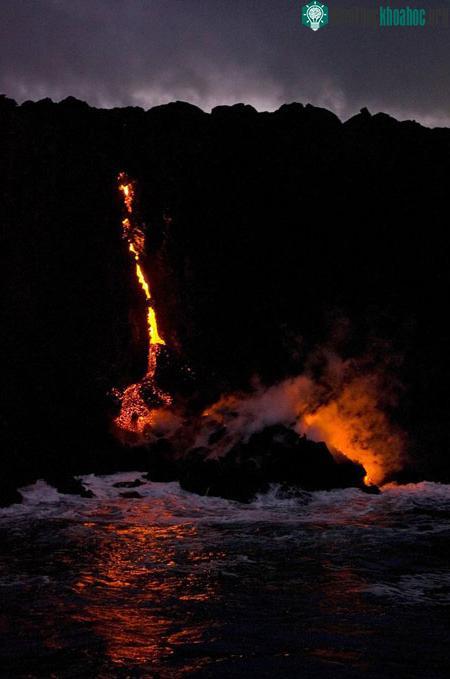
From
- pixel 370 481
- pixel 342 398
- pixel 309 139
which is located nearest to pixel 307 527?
pixel 370 481

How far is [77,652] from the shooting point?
8.46m

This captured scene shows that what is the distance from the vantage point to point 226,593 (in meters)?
11.2

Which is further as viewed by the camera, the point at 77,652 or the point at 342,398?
the point at 342,398

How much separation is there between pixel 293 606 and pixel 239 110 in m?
26.3

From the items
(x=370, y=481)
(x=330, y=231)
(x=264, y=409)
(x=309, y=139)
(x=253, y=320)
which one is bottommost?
(x=370, y=481)

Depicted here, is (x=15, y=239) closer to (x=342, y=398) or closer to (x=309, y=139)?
(x=309, y=139)

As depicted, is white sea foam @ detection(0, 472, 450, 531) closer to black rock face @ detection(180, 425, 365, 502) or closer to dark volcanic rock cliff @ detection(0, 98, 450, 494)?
black rock face @ detection(180, 425, 365, 502)

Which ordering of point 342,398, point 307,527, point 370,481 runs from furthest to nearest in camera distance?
point 342,398 → point 370,481 → point 307,527

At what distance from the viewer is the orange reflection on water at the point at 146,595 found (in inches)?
340

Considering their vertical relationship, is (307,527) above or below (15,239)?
below

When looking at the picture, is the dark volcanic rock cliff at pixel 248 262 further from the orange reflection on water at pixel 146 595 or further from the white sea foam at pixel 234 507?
the orange reflection on water at pixel 146 595

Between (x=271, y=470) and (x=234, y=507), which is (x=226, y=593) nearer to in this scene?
(x=234, y=507)

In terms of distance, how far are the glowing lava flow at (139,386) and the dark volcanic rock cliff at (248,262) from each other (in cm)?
56

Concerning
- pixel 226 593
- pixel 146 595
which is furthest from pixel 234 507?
pixel 146 595
